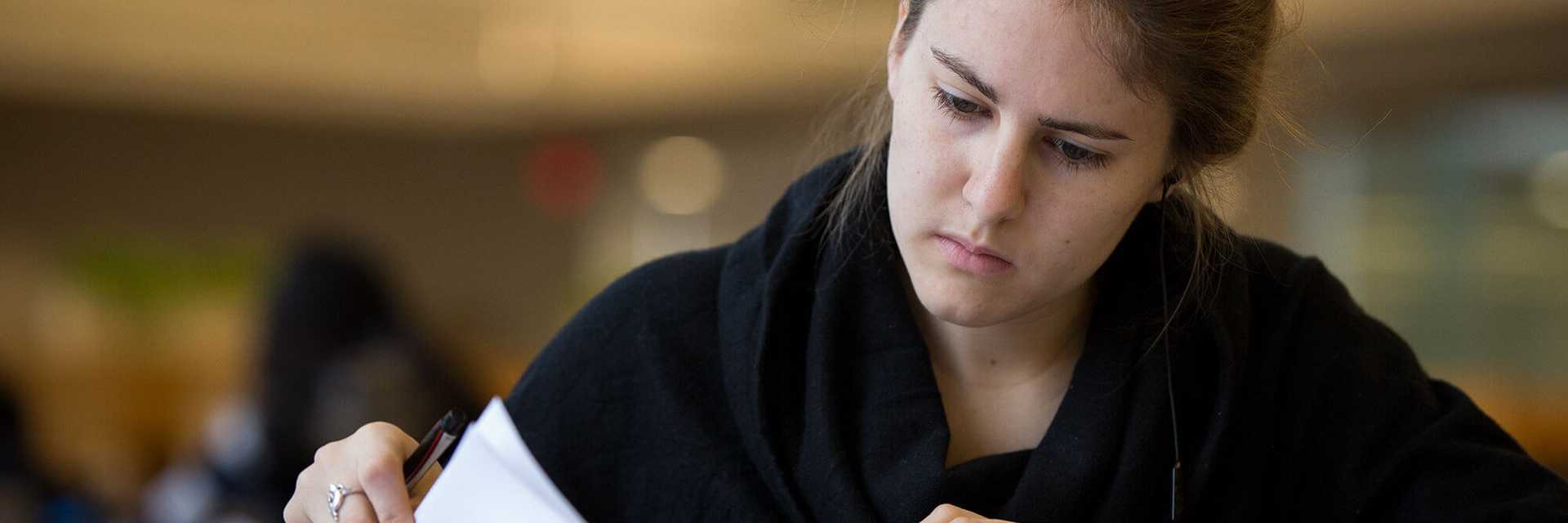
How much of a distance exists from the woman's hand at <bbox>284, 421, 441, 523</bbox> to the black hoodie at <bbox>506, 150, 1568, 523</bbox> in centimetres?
18

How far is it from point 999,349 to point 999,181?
28 centimetres

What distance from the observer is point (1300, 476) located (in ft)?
3.80

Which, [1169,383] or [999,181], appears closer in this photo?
[999,181]

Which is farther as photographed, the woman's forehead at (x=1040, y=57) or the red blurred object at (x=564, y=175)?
the red blurred object at (x=564, y=175)

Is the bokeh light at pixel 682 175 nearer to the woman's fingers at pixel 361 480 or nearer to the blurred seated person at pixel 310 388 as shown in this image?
the blurred seated person at pixel 310 388

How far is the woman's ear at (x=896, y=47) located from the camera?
3.53ft

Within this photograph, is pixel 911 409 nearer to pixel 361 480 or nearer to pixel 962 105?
pixel 962 105

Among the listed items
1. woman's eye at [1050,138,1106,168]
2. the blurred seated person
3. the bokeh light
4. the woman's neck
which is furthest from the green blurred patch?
woman's eye at [1050,138,1106,168]

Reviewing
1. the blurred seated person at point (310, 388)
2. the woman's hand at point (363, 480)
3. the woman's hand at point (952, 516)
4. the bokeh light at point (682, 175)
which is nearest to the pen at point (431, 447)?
the woman's hand at point (363, 480)

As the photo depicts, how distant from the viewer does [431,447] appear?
958mm

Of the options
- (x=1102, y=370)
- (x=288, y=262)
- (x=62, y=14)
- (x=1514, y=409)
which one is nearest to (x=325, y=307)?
(x=288, y=262)

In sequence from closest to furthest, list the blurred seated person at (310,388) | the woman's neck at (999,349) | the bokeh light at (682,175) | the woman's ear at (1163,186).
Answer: the woman's ear at (1163,186)
the woman's neck at (999,349)
the blurred seated person at (310,388)
the bokeh light at (682,175)

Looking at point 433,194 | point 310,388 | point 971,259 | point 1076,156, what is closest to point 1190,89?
point 1076,156

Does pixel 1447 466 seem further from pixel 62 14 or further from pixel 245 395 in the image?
pixel 62 14
